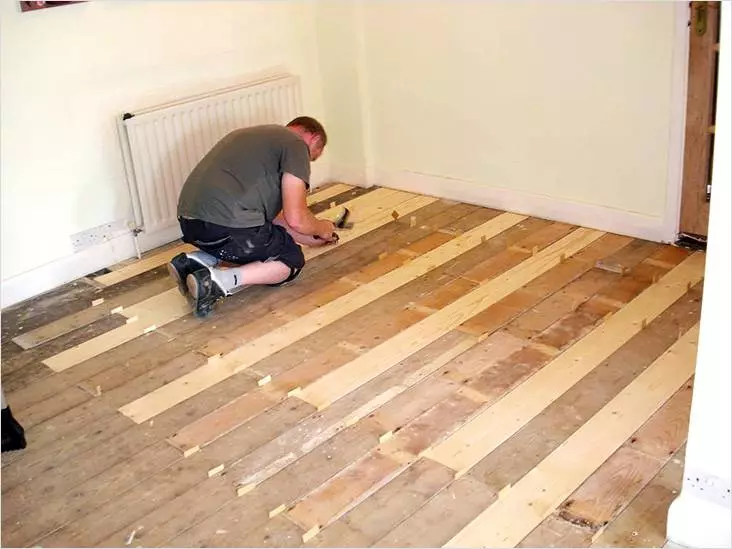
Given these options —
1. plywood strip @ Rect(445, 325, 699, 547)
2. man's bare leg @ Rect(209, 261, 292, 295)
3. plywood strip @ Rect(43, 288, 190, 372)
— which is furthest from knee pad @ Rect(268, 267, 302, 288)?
plywood strip @ Rect(445, 325, 699, 547)

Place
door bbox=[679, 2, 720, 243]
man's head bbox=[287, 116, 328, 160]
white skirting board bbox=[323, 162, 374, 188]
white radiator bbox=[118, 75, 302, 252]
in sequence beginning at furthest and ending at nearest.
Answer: white skirting board bbox=[323, 162, 374, 188]
white radiator bbox=[118, 75, 302, 252]
man's head bbox=[287, 116, 328, 160]
door bbox=[679, 2, 720, 243]

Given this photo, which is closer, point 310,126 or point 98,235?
point 310,126

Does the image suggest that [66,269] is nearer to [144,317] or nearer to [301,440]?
[144,317]

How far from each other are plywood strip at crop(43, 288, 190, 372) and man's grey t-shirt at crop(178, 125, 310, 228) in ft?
1.30

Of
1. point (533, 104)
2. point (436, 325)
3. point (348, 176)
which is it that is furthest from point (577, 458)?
point (348, 176)

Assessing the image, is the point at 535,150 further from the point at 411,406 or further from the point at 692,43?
the point at 411,406

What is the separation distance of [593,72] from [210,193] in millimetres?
1824

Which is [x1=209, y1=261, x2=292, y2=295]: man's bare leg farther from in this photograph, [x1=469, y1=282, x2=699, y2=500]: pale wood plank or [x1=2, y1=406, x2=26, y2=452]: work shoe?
[x1=469, y1=282, x2=699, y2=500]: pale wood plank

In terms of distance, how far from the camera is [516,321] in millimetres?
3326

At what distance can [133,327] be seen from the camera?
3.53 metres

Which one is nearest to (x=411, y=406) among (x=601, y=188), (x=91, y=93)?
(x=601, y=188)

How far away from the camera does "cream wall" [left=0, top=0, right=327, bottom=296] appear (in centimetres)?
369

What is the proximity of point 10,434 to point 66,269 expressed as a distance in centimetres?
142

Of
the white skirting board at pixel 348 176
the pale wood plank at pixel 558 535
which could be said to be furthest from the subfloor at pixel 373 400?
the white skirting board at pixel 348 176
